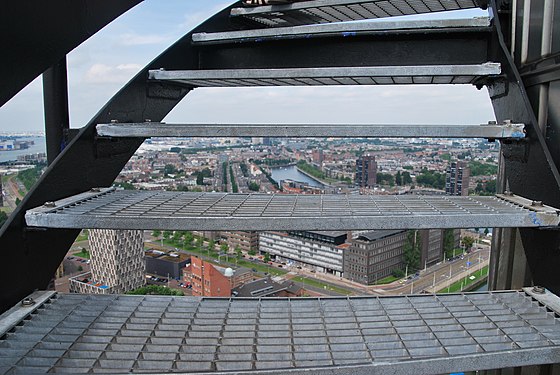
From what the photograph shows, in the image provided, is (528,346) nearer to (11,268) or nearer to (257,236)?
(11,268)

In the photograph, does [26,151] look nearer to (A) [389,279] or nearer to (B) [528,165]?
(B) [528,165]

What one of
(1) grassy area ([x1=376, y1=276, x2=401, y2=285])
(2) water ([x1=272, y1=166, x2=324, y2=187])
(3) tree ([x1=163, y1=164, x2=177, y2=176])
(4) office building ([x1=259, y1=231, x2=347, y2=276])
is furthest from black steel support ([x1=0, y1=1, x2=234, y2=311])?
(2) water ([x1=272, y1=166, x2=324, y2=187])

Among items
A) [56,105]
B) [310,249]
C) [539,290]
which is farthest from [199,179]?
[539,290]

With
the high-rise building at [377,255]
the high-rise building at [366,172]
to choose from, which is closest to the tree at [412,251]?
the high-rise building at [377,255]

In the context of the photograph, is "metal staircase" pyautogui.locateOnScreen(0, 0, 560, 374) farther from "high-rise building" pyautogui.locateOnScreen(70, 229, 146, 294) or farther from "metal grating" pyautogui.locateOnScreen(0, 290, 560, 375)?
"high-rise building" pyautogui.locateOnScreen(70, 229, 146, 294)

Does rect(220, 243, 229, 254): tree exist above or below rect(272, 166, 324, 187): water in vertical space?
below

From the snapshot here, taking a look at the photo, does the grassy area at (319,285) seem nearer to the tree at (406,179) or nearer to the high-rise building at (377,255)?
the high-rise building at (377,255)
